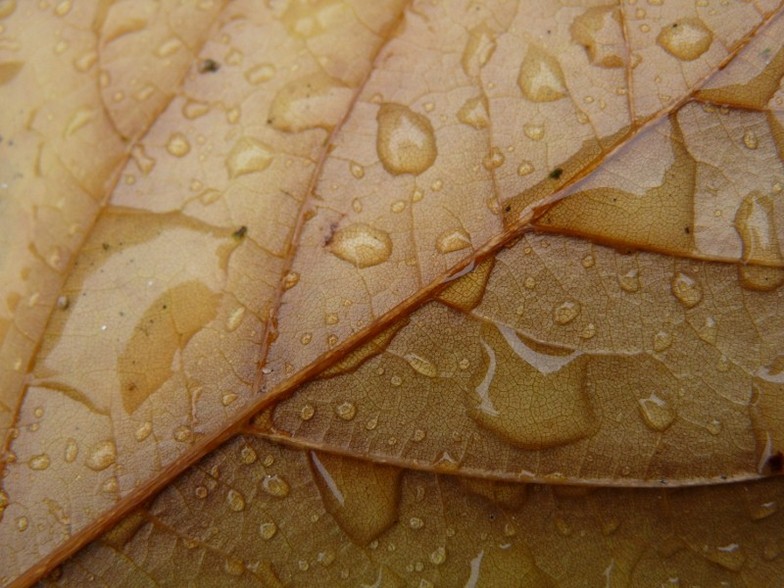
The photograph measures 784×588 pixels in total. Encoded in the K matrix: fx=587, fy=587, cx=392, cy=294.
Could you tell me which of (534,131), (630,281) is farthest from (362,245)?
(630,281)

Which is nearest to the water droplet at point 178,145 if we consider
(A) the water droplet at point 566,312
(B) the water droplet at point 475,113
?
(B) the water droplet at point 475,113

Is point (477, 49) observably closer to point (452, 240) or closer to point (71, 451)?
point (452, 240)

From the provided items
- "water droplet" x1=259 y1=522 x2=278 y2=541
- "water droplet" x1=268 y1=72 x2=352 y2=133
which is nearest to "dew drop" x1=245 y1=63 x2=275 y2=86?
"water droplet" x1=268 y1=72 x2=352 y2=133

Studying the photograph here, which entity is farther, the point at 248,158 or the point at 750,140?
the point at 248,158

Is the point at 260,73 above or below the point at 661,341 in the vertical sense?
above

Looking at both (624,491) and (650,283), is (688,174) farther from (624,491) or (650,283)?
(624,491)
